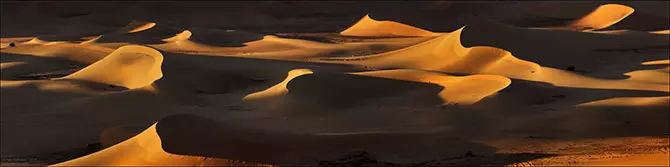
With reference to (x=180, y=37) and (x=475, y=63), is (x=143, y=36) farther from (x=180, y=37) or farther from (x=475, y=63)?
(x=475, y=63)

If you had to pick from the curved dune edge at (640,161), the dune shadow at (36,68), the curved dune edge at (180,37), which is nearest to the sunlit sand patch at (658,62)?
the curved dune edge at (640,161)

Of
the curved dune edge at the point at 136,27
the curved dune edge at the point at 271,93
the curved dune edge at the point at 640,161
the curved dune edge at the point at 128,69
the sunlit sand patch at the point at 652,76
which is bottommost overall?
the curved dune edge at the point at 640,161

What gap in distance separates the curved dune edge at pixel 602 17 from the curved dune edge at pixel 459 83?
33.3 feet

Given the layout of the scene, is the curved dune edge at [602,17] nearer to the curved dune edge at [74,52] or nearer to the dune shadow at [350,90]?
the dune shadow at [350,90]

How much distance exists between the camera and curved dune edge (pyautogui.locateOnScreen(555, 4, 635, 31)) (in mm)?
18362

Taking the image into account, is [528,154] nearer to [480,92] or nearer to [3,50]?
[480,92]

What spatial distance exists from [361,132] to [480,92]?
2146 mm

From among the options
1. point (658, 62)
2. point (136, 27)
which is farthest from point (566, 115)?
point (136, 27)

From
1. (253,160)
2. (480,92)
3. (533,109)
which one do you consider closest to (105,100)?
(253,160)

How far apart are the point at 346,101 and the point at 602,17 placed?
44.4 feet

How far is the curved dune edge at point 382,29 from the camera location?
1780 cm

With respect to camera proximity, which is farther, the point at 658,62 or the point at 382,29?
the point at 382,29

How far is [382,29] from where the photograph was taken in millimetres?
18359

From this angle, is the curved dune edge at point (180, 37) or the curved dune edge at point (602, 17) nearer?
the curved dune edge at point (180, 37)
